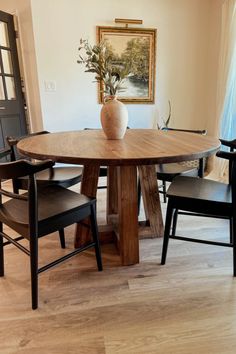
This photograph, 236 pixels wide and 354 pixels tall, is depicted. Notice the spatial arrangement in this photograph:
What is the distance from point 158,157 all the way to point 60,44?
2679 millimetres

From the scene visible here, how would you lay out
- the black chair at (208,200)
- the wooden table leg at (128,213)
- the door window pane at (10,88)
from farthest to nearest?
the door window pane at (10,88), the wooden table leg at (128,213), the black chair at (208,200)

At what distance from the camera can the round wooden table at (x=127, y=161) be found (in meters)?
1.14

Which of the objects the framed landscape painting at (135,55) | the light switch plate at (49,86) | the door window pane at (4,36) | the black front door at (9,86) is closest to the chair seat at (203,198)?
the framed landscape painting at (135,55)

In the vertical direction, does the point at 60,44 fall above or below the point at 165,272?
above

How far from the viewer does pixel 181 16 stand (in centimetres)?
327

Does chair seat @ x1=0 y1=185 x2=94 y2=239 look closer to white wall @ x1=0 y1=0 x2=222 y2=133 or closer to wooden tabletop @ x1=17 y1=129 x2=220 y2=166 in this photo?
wooden tabletop @ x1=17 y1=129 x2=220 y2=166

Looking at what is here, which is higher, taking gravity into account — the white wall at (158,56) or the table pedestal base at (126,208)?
the white wall at (158,56)

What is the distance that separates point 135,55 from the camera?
A: 324cm

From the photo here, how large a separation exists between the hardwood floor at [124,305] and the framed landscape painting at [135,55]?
232 cm

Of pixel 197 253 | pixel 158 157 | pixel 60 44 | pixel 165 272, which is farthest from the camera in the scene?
pixel 60 44

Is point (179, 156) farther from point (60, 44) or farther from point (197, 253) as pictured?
point (60, 44)

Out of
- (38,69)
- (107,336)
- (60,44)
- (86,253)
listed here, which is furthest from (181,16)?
(107,336)

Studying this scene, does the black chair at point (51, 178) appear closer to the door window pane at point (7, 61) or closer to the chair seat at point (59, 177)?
the chair seat at point (59, 177)

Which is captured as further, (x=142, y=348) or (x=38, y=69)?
(x=38, y=69)
